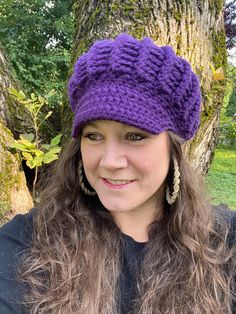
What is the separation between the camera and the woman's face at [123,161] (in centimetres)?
151

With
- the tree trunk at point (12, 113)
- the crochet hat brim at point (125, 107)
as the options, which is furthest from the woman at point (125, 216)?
the tree trunk at point (12, 113)

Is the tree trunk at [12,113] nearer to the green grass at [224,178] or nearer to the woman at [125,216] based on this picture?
the woman at [125,216]

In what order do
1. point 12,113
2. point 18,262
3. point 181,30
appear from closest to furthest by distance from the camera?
point 18,262, point 181,30, point 12,113

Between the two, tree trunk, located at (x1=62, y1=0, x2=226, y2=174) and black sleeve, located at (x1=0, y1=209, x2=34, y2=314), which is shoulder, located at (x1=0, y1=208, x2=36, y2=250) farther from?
tree trunk, located at (x1=62, y1=0, x2=226, y2=174)

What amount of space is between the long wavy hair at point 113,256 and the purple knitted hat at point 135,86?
159 millimetres

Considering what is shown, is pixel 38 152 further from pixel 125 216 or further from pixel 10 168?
pixel 125 216

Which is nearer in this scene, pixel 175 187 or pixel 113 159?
pixel 113 159

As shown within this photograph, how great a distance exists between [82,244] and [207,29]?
1333mm

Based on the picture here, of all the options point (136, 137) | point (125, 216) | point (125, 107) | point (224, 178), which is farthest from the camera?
point (224, 178)

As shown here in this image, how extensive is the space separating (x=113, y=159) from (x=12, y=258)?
1.94 feet

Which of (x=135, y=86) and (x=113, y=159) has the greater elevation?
(x=135, y=86)

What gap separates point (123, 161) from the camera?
1519mm

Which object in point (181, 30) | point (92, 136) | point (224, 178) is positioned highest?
point (181, 30)

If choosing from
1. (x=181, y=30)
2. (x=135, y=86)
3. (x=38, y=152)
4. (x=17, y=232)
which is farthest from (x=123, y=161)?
(x=181, y=30)
